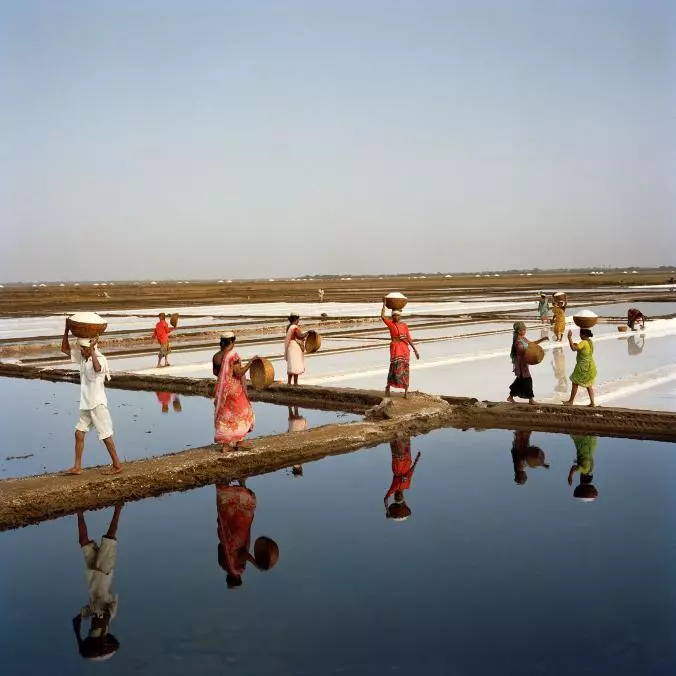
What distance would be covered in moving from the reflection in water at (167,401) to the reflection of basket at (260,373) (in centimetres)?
332

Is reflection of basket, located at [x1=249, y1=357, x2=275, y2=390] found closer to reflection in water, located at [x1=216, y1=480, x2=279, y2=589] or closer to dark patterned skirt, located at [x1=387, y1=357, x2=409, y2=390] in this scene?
reflection in water, located at [x1=216, y1=480, x2=279, y2=589]

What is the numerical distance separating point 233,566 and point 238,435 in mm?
2853

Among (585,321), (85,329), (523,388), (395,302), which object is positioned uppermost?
(395,302)

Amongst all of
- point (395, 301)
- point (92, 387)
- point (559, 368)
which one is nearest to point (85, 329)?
point (92, 387)

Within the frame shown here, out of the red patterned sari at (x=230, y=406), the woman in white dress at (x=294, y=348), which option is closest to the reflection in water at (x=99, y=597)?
the red patterned sari at (x=230, y=406)

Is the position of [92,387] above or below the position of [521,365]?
above

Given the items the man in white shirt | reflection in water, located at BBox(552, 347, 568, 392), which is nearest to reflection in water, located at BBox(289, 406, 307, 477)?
the man in white shirt

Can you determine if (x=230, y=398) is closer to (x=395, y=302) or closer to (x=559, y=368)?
(x=395, y=302)

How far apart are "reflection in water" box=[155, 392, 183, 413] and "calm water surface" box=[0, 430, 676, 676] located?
4564 mm

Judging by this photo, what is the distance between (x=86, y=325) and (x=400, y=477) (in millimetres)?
3046

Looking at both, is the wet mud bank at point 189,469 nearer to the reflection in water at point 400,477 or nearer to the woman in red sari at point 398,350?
the reflection in water at point 400,477

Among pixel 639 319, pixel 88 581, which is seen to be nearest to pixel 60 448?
pixel 88 581

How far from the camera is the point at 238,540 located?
603cm

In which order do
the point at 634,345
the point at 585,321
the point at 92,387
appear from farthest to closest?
the point at 634,345 → the point at 585,321 → the point at 92,387
